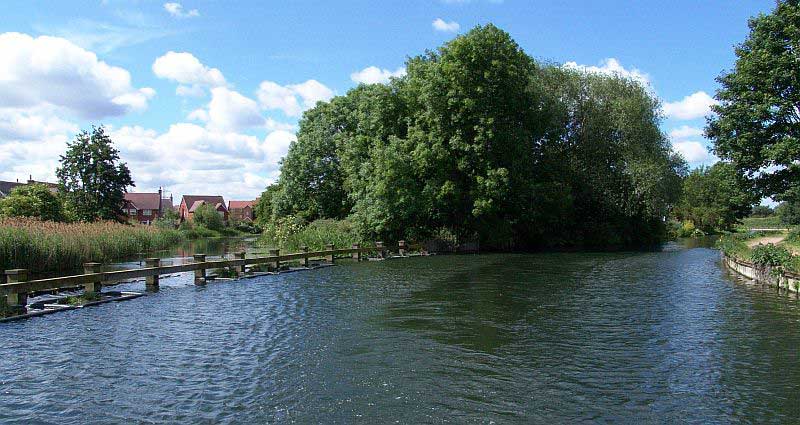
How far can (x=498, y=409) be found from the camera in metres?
8.12

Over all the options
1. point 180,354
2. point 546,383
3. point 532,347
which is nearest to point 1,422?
point 180,354

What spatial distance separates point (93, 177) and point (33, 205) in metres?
17.6

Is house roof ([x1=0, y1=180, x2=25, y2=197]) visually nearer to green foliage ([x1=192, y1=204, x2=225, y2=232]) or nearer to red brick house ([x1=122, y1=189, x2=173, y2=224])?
green foliage ([x1=192, y1=204, x2=225, y2=232])

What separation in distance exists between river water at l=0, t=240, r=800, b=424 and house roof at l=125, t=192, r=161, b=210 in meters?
99.7

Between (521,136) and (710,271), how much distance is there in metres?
15.8

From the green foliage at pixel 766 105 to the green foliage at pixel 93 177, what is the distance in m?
51.9

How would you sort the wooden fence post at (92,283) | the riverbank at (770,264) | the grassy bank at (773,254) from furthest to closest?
1. the grassy bank at (773,254)
2. the riverbank at (770,264)
3. the wooden fence post at (92,283)

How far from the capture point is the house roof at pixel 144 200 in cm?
10950

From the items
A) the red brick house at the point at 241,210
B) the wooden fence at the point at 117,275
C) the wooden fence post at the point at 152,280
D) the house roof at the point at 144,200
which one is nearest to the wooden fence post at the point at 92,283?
the wooden fence at the point at 117,275

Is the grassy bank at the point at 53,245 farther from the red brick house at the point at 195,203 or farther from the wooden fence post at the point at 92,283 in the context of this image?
the red brick house at the point at 195,203

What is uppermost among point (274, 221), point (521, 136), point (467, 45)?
point (467, 45)

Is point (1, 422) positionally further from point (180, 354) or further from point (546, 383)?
point (546, 383)

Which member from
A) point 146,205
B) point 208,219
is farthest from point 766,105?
point 146,205

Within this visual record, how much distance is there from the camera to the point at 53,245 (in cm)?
2427
